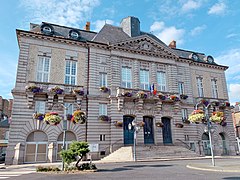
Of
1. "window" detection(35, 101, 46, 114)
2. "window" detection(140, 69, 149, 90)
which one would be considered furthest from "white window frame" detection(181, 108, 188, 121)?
"window" detection(35, 101, 46, 114)

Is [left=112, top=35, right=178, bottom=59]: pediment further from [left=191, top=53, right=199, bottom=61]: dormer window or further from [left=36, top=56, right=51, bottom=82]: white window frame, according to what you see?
[left=36, top=56, right=51, bottom=82]: white window frame

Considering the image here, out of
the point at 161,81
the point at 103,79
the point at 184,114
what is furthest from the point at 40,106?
the point at 184,114

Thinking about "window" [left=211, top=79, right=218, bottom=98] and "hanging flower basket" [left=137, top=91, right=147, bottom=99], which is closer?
"hanging flower basket" [left=137, top=91, right=147, bottom=99]

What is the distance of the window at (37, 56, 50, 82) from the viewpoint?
22.2 meters

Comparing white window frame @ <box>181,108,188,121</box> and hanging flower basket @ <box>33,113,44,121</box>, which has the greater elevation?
white window frame @ <box>181,108,188,121</box>

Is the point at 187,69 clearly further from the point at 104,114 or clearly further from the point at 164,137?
the point at 104,114

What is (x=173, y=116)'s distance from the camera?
1026 inches

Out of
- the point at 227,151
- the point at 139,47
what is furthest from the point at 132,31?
the point at 227,151

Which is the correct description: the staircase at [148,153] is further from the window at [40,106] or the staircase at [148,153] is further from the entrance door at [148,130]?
the window at [40,106]

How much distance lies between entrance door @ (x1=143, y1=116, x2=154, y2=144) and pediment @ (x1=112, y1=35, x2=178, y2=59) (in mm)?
9273

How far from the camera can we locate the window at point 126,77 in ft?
83.7

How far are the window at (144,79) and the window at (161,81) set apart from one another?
175 cm

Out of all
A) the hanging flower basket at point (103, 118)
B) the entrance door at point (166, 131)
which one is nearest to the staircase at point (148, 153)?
the entrance door at point (166, 131)

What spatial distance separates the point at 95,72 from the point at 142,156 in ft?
37.5
